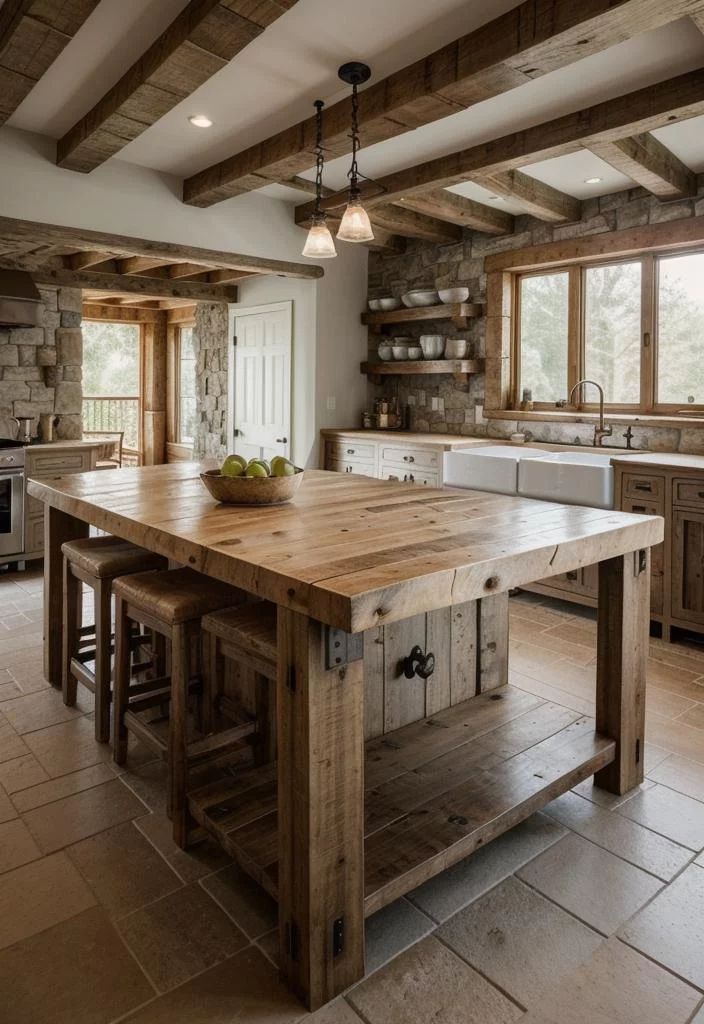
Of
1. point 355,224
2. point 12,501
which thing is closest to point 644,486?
point 355,224

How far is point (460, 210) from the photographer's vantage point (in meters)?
4.86

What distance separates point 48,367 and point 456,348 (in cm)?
346

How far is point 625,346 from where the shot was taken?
188 inches

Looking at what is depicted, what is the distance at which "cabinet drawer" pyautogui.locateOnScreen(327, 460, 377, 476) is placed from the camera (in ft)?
18.2

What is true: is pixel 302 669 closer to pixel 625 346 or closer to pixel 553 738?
pixel 553 738

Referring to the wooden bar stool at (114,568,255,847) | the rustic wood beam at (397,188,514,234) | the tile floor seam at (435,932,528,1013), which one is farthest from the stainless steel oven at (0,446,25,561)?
the tile floor seam at (435,932,528,1013)

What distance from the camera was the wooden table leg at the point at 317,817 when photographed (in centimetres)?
147

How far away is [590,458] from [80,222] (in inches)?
138

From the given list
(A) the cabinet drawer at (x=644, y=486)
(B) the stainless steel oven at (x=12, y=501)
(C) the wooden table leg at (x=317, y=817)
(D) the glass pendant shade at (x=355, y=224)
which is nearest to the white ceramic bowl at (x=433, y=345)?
(A) the cabinet drawer at (x=644, y=486)

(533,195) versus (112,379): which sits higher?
(533,195)

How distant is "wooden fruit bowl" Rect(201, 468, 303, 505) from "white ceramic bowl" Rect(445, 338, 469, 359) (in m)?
3.52

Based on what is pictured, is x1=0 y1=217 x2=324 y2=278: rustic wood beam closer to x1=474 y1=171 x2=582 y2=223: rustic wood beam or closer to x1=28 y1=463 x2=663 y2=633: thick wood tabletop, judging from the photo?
x1=474 y1=171 x2=582 y2=223: rustic wood beam

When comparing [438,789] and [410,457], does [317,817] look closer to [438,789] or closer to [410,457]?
[438,789]

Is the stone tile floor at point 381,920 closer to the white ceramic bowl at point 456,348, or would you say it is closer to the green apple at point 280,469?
the green apple at point 280,469
